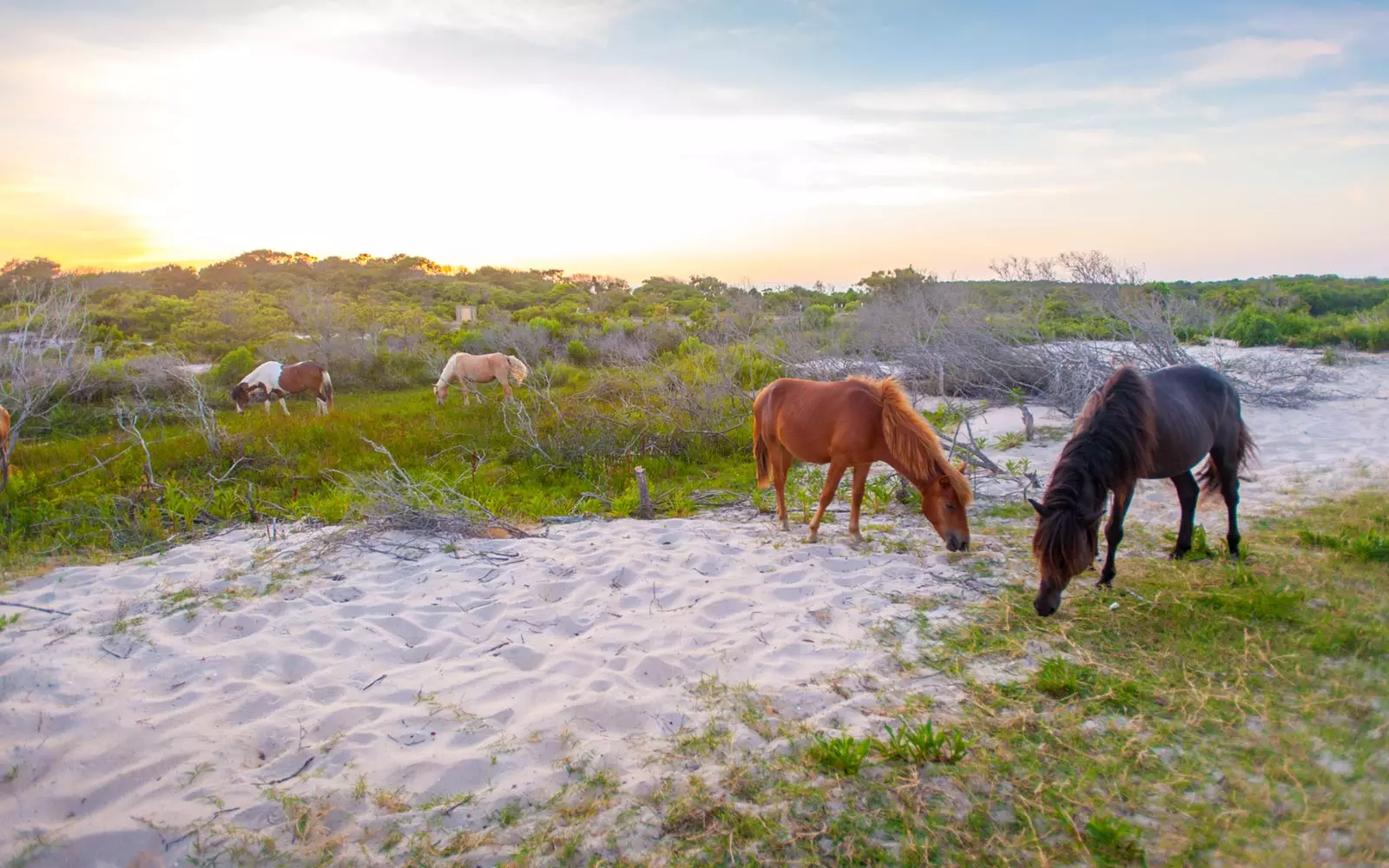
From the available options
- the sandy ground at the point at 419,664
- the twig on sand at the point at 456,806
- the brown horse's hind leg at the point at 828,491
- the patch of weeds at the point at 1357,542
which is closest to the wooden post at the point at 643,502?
the sandy ground at the point at 419,664

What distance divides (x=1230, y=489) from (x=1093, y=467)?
1.78 metres

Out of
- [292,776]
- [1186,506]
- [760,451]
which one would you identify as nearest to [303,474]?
[760,451]

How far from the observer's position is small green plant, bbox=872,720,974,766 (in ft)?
8.79

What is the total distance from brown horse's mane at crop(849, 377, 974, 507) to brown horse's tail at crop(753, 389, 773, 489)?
132 cm

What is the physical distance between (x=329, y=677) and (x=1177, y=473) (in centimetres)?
539

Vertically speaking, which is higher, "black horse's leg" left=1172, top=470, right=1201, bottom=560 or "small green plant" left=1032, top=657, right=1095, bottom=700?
"black horse's leg" left=1172, top=470, right=1201, bottom=560

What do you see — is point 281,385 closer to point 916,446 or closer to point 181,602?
point 181,602

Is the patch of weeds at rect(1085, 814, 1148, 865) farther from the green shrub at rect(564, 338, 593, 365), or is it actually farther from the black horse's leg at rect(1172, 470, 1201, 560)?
the green shrub at rect(564, 338, 593, 365)

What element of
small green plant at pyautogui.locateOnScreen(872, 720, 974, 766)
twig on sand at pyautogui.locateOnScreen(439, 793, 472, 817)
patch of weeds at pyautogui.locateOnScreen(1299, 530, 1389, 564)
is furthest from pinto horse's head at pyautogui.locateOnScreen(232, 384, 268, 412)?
patch of weeds at pyautogui.locateOnScreen(1299, 530, 1389, 564)

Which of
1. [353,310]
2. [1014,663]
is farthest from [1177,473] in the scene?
[353,310]

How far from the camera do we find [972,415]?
32.4 feet

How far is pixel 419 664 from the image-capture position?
364 centimetres

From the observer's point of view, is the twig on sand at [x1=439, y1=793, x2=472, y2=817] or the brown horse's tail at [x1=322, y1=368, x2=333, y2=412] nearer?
the twig on sand at [x1=439, y1=793, x2=472, y2=817]

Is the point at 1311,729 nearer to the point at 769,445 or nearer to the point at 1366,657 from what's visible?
the point at 1366,657
